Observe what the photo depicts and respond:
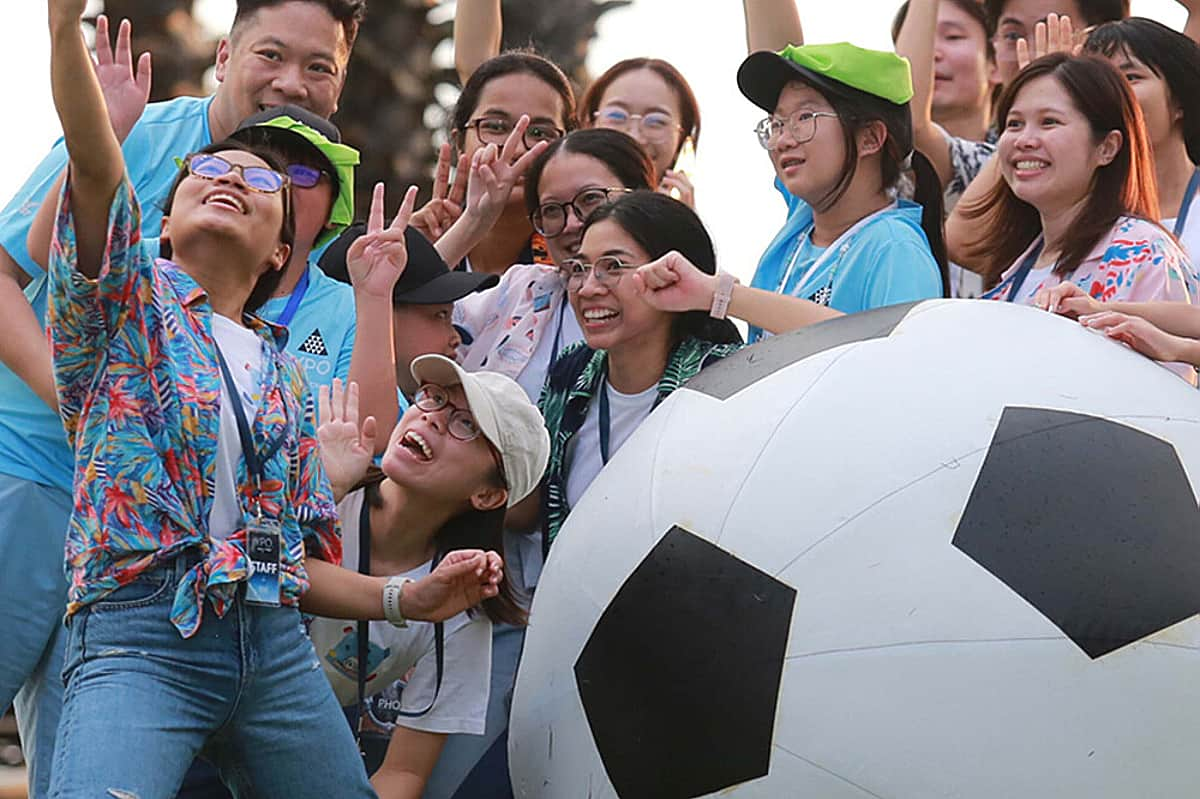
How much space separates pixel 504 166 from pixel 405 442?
55.3 inches

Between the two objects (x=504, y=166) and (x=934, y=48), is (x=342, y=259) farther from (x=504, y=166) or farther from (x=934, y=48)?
(x=934, y=48)

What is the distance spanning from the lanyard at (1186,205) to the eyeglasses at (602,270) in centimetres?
173

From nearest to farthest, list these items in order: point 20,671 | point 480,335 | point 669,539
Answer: point 669,539 → point 20,671 → point 480,335

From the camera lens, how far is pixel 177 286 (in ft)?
12.1

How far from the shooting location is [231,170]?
12.6 feet

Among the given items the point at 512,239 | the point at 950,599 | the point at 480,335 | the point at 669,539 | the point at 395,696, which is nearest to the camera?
the point at 950,599

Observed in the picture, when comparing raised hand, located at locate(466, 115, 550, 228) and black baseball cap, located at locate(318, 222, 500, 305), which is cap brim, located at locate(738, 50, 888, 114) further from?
black baseball cap, located at locate(318, 222, 500, 305)

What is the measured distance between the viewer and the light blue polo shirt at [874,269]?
471 cm

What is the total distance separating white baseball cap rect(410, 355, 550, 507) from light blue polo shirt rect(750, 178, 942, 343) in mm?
921

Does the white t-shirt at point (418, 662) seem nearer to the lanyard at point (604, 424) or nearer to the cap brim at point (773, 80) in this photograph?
the lanyard at point (604, 424)

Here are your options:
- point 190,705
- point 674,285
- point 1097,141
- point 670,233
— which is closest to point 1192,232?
point 1097,141

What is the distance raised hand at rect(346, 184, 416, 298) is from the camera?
15.7 ft

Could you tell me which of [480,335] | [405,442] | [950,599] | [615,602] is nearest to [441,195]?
[480,335]

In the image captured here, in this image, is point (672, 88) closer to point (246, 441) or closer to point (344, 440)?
point (344, 440)
